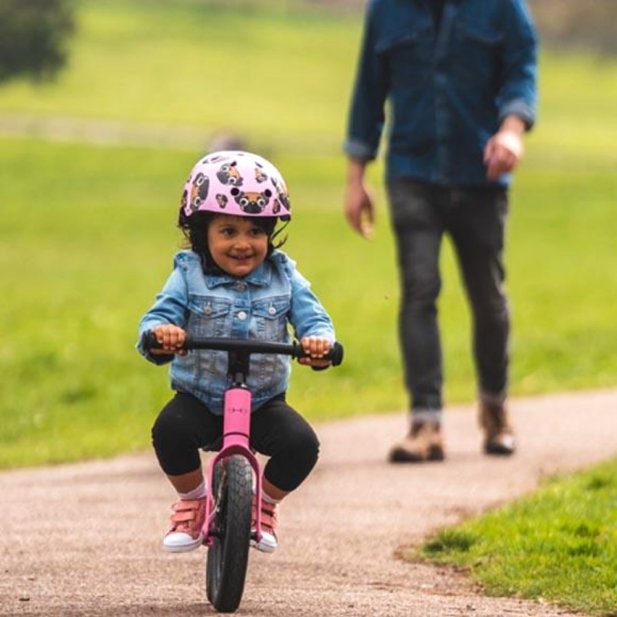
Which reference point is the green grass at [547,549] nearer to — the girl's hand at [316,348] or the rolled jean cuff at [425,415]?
the girl's hand at [316,348]

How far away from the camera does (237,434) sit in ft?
21.8

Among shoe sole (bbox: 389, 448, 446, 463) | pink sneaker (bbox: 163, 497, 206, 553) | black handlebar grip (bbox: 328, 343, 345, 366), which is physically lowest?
shoe sole (bbox: 389, 448, 446, 463)

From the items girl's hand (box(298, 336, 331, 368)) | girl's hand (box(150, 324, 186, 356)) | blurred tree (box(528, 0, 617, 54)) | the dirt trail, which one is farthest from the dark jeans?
blurred tree (box(528, 0, 617, 54))

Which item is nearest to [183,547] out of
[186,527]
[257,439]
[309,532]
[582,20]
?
[186,527]

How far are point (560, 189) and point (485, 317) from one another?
144 ft

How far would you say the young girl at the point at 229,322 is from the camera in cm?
681

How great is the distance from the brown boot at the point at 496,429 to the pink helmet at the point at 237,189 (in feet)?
14.5

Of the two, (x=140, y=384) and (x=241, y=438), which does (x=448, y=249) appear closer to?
(x=140, y=384)

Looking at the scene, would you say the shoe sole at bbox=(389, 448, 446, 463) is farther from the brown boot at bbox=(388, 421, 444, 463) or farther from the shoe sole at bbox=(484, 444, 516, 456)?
the shoe sole at bbox=(484, 444, 516, 456)

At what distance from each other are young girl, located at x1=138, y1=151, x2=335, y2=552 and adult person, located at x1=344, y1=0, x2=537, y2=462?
12.4 feet

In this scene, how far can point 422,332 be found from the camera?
10789 mm

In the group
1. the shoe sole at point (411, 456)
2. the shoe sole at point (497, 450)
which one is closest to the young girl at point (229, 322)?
the shoe sole at point (411, 456)

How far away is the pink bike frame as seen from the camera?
6.61 meters

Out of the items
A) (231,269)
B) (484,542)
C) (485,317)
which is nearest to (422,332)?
(485,317)
